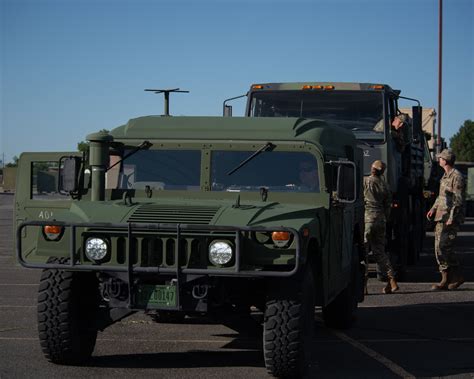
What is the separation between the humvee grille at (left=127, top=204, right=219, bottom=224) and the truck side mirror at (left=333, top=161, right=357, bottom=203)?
1131 millimetres

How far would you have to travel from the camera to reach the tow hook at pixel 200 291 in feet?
22.2

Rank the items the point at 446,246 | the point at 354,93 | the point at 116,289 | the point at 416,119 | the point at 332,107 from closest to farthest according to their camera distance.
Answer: the point at 116,289 → the point at 446,246 → the point at 354,93 → the point at 332,107 → the point at 416,119

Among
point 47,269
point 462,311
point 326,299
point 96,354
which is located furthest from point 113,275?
point 462,311

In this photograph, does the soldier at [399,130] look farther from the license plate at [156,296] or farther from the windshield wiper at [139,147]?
the license plate at [156,296]

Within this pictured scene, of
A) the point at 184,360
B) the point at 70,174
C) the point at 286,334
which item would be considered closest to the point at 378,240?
the point at 184,360

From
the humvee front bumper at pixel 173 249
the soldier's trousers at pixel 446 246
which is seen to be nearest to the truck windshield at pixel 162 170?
the humvee front bumper at pixel 173 249

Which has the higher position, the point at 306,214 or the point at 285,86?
the point at 285,86

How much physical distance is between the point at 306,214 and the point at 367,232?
549 centimetres

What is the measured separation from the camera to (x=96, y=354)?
7914 millimetres

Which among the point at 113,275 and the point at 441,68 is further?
the point at 441,68

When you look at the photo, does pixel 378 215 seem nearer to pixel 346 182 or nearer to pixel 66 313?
pixel 346 182

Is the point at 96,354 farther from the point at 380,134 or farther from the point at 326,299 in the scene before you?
the point at 380,134

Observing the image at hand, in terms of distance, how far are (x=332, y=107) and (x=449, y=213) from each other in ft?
8.80

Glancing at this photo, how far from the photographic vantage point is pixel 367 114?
14.1m
